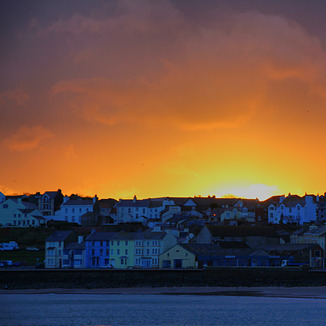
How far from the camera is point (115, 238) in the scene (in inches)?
4247

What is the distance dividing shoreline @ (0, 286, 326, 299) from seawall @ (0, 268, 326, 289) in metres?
2.82

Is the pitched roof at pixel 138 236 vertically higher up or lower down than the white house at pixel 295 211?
lower down

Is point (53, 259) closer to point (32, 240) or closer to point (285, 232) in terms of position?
point (32, 240)

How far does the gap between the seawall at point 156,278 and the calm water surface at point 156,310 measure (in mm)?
10211

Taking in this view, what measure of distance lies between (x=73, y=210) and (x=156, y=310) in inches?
3745

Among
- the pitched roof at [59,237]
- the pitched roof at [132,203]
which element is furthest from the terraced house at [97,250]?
the pitched roof at [132,203]

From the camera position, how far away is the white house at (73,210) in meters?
156

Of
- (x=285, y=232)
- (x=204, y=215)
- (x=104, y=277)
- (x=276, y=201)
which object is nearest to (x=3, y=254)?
(x=104, y=277)

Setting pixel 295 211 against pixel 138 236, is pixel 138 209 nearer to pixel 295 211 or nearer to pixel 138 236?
pixel 295 211

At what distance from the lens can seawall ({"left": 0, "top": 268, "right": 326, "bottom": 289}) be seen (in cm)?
8544

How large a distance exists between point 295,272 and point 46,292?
27.2m

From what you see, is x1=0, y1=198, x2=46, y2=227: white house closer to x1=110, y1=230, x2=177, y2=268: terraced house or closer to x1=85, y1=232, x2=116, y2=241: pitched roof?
x1=85, y1=232, x2=116, y2=241: pitched roof

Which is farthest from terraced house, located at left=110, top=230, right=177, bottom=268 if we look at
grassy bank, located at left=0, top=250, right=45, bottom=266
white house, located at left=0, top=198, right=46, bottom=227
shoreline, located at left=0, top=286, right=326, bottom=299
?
white house, located at left=0, top=198, right=46, bottom=227

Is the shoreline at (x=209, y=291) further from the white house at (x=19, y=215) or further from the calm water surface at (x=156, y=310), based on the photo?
the white house at (x=19, y=215)
